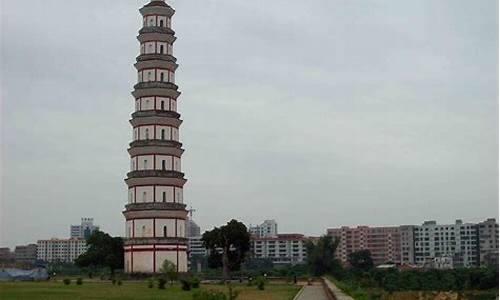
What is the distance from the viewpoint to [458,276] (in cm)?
4391

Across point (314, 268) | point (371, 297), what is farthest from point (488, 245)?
point (371, 297)

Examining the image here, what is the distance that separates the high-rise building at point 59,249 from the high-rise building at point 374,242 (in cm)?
3700

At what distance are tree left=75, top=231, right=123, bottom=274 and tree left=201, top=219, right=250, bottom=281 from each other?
20.4 ft

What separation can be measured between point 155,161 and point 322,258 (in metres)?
25.8

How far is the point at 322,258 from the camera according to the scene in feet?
229

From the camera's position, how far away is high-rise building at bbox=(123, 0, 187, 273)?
47.9 metres

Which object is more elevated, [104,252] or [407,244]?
[104,252]

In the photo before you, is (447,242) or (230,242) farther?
(447,242)

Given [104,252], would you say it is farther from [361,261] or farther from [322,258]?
[361,261]

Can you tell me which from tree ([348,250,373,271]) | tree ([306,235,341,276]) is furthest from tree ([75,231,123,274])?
tree ([348,250,373,271])

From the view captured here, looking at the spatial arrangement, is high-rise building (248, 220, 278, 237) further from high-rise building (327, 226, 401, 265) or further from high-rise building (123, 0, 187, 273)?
high-rise building (123, 0, 187, 273)

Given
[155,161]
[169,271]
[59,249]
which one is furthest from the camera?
[59,249]

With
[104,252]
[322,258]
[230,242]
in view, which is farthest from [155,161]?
[322,258]

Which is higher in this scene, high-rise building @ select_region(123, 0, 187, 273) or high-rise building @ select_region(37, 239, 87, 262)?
high-rise building @ select_region(123, 0, 187, 273)
